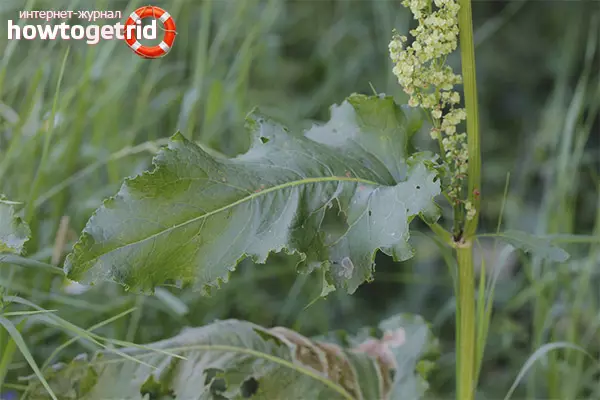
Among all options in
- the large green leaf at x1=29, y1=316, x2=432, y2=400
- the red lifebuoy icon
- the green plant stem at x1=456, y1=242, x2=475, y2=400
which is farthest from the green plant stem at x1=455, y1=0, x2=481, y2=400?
the red lifebuoy icon

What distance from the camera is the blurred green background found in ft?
3.23

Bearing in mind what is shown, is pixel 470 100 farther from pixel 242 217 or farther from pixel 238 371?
pixel 238 371

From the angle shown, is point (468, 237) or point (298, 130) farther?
point (298, 130)

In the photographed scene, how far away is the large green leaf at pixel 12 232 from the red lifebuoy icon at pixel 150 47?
0.28 m

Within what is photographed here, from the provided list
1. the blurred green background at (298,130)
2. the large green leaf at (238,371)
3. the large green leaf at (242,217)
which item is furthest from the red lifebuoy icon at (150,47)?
the large green leaf at (238,371)

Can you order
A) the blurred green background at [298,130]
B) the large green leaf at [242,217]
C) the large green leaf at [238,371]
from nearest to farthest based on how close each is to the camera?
the large green leaf at [242,217] < the large green leaf at [238,371] < the blurred green background at [298,130]

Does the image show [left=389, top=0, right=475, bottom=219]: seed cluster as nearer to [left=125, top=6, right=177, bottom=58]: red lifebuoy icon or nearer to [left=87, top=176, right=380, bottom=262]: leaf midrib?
[left=87, top=176, right=380, bottom=262]: leaf midrib

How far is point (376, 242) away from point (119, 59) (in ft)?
2.65

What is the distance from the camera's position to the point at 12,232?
0.66 meters

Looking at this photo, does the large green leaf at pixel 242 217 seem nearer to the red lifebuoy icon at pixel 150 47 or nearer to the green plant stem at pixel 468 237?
the green plant stem at pixel 468 237

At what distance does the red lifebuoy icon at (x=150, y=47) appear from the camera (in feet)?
2.82

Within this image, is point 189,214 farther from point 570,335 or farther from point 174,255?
point 570,335

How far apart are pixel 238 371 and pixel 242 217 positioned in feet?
0.69

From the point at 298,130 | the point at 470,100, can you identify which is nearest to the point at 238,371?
the point at 470,100
